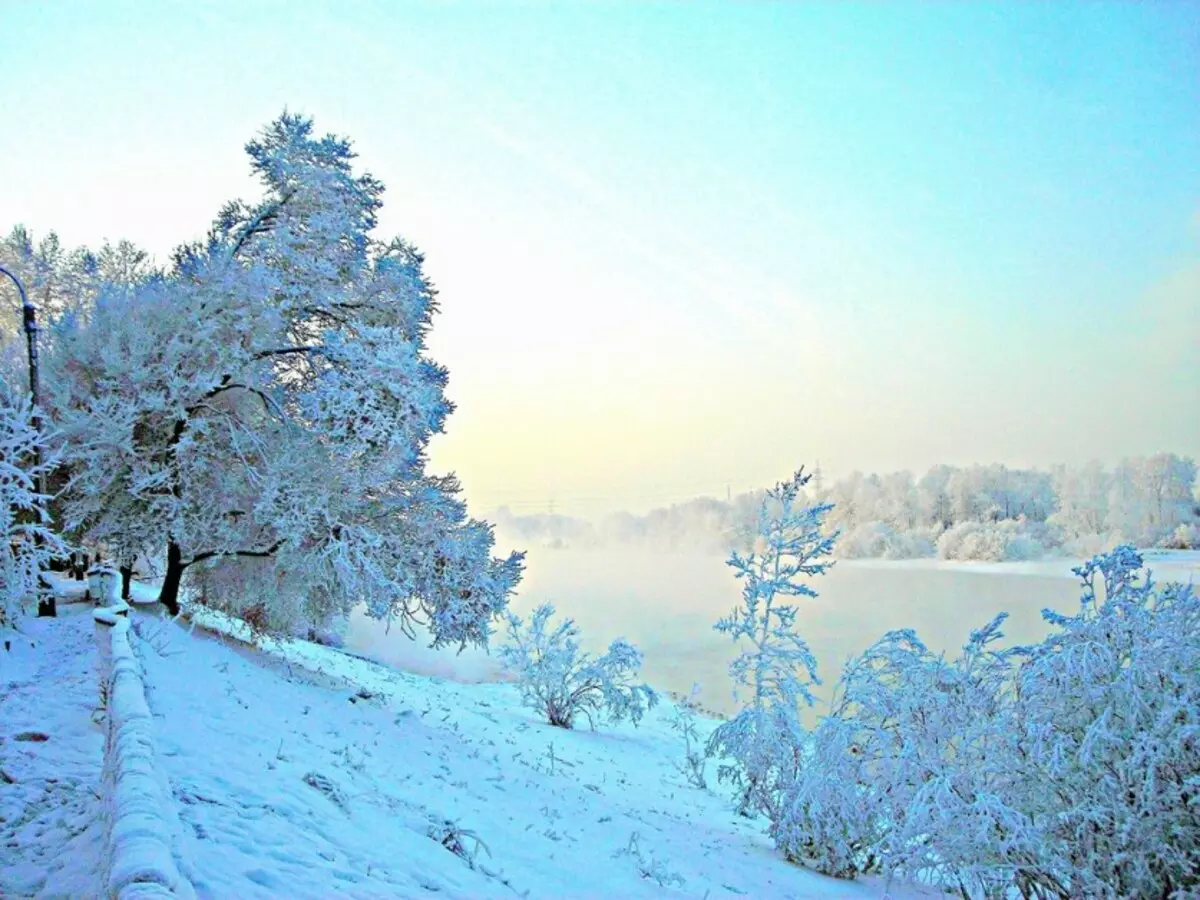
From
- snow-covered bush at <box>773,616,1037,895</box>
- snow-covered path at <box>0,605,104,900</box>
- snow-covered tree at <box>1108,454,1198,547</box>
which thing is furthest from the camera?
snow-covered tree at <box>1108,454,1198,547</box>

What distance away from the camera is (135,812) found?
352 centimetres

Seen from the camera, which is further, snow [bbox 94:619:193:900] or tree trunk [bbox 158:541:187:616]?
tree trunk [bbox 158:541:187:616]

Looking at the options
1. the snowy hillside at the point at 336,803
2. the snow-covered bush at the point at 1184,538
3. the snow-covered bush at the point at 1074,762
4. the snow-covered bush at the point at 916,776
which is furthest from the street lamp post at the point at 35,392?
the snow-covered bush at the point at 1184,538

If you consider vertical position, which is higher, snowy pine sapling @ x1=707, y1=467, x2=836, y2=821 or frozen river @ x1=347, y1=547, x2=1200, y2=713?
snowy pine sapling @ x1=707, y1=467, x2=836, y2=821

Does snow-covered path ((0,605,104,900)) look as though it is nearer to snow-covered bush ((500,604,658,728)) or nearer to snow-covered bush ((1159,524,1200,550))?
snow-covered bush ((500,604,658,728))

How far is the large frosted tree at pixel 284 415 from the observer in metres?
13.2

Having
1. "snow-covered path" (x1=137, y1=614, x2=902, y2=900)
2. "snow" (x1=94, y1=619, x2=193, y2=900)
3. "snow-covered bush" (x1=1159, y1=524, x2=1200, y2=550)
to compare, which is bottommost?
"snow-covered path" (x1=137, y1=614, x2=902, y2=900)

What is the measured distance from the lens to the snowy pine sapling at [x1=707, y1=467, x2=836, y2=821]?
490 inches

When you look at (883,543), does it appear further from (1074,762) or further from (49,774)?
(49,774)

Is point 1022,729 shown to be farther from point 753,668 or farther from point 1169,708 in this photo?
point 753,668

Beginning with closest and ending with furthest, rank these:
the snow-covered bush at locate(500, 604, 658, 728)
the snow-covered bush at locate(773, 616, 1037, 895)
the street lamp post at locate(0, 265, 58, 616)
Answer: the snow-covered bush at locate(773, 616, 1037, 895), the street lamp post at locate(0, 265, 58, 616), the snow-covered bush at locate(500, 604, 658, 728)

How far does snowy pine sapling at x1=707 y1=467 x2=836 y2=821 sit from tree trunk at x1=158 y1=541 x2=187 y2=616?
12.2 metres

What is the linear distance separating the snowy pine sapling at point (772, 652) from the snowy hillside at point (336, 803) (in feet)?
3.89

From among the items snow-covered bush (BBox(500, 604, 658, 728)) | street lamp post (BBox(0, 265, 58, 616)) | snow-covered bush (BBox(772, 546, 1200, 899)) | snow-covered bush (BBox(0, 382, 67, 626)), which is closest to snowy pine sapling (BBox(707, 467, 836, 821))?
snow-covered bush (BBox(772, 546, 1200, 899))
